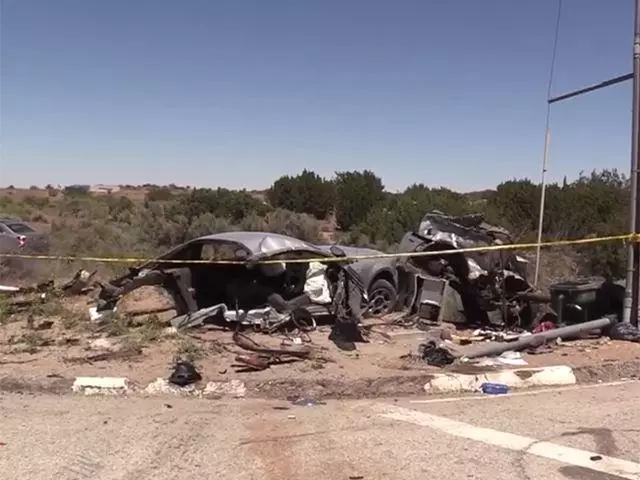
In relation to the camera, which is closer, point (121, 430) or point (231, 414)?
point (121, 430)

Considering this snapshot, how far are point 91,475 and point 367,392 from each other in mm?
3676

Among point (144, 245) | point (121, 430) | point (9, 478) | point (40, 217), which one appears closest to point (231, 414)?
point (121, 430)

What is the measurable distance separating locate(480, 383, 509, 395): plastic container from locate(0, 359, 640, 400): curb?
82 millimetres

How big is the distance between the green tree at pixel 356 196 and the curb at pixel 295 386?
87.7ft

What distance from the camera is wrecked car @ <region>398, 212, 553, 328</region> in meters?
11.9

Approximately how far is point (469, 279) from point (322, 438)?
6.33 metres

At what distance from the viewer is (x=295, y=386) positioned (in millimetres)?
8211

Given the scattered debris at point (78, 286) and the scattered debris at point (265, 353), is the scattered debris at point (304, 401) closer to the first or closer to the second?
the scattered debris at point (265, 353)

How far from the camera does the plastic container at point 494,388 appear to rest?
27.1 feet

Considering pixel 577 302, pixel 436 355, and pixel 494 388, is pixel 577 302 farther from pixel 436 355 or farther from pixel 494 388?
pixel 494 388

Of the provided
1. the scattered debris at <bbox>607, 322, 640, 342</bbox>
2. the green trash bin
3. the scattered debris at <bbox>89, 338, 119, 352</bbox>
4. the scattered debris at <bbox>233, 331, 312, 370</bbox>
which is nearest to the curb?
the scattered debris at <bbox>233, 331, 312, 370</bbox>

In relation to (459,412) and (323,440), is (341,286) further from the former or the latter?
(323,440)

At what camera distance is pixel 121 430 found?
21.1 ft

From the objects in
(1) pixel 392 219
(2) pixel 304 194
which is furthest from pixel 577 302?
(2) pixel 304 194
